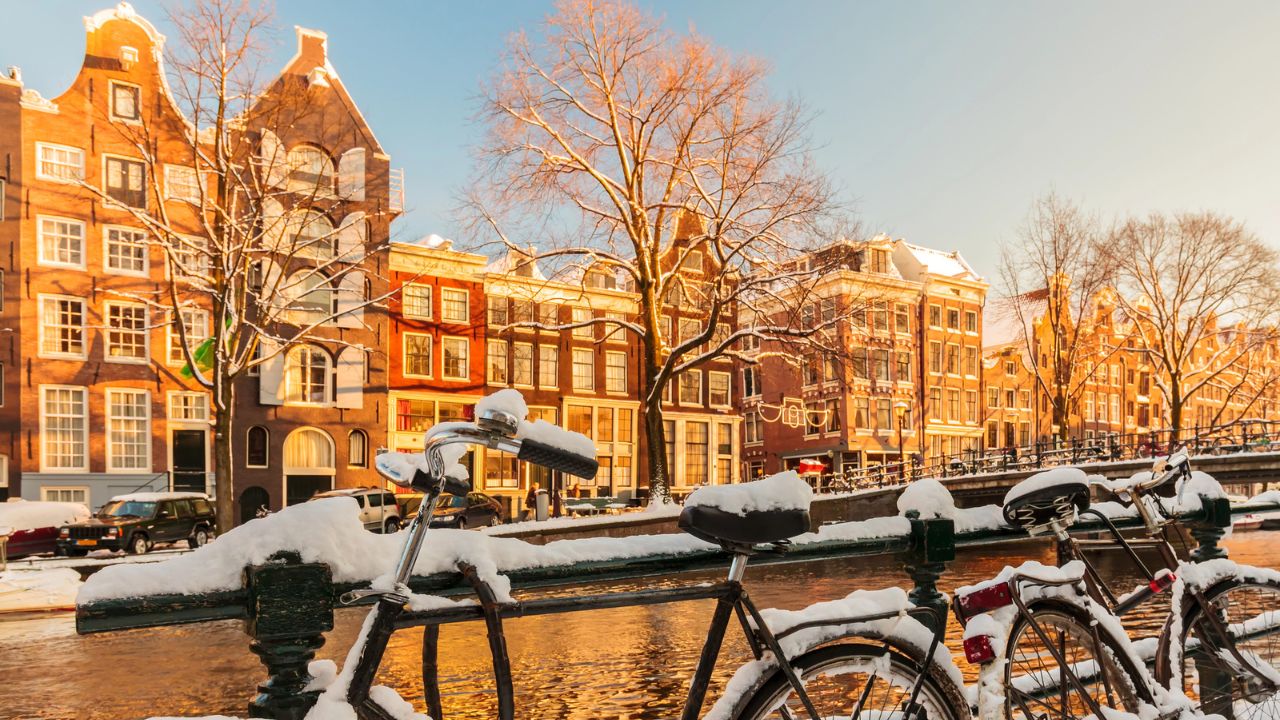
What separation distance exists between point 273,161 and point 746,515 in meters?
20.8

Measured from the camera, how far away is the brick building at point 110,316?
80.3 ft

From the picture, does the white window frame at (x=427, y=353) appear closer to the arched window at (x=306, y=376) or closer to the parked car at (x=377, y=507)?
the arched window at (x=306, y=376)

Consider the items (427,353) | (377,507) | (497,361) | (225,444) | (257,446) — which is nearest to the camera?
(225,444)

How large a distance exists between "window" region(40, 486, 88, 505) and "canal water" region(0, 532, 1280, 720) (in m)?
14.2

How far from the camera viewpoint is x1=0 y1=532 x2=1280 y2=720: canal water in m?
6.62

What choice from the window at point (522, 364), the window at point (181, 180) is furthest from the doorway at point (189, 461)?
the window at point (522, 364)

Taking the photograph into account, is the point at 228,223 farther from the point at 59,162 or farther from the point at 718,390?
the point at 718,390

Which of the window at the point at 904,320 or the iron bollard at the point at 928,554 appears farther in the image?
the window at the point at 904,320

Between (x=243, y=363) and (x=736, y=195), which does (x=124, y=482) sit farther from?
(x=736, y=195)

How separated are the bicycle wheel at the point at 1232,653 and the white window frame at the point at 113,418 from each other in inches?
1077

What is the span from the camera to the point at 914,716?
230 cm

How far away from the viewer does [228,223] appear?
1900 centimetres

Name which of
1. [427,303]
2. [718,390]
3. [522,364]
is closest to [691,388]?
[718,390]


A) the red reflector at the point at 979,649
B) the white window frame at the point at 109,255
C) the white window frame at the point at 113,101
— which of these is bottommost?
the red reflector at the point at 979,649
